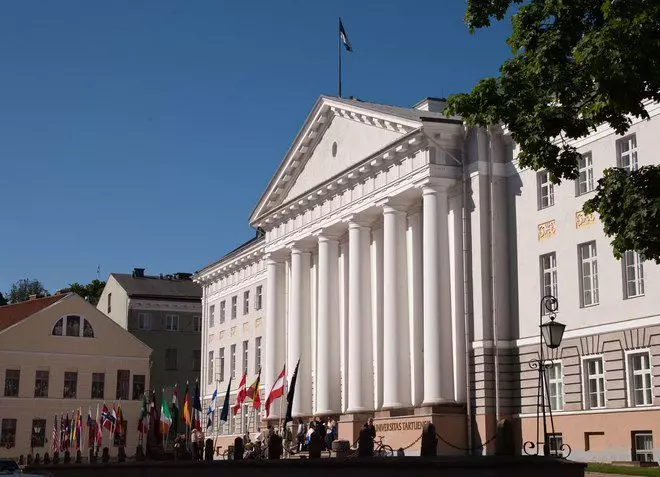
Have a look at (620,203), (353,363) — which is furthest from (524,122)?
(353,363)

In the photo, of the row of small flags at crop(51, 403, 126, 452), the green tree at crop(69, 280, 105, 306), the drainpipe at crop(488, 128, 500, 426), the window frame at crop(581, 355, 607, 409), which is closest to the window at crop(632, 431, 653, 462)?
the window frame at crop(581, 355, 607, 409)

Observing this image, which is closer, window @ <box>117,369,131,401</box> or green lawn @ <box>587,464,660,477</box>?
green lawn @ <box>587,464,660,477</box>

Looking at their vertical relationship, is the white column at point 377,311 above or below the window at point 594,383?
above

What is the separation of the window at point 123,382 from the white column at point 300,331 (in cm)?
2820

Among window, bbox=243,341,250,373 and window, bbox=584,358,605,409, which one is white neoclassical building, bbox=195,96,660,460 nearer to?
window, bbox=584,358,605,409

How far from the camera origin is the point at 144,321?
83.5 metres

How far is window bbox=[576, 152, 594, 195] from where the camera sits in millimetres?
35375

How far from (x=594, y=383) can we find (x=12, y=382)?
4847 cm

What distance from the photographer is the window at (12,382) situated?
234 feet

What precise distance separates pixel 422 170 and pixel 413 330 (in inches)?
255

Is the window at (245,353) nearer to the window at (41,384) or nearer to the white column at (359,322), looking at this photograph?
the white column at (359,322)

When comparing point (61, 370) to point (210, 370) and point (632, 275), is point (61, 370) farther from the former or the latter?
point (632, 275)

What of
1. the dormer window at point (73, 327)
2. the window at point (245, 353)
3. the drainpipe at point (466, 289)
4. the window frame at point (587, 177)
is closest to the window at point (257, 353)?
the window at point (245, 353)

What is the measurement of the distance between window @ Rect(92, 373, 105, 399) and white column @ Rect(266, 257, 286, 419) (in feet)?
78.9
